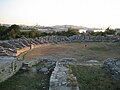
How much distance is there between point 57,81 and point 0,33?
40504 mm

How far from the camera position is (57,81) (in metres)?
8.17

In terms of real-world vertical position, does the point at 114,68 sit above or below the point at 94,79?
above

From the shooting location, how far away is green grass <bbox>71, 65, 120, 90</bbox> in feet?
29.3

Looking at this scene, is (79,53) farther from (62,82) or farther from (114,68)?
(62,82)

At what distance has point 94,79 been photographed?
10078mm

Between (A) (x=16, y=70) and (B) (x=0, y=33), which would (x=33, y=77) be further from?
(B) (x=0, y=33)

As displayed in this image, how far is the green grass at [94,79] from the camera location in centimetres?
893

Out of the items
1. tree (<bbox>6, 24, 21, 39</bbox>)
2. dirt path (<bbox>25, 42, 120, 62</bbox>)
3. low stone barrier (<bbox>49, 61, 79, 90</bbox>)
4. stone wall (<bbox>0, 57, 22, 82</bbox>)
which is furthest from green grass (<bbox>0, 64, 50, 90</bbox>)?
tree (<bbox>6, 24, 21, 39</bbox>)

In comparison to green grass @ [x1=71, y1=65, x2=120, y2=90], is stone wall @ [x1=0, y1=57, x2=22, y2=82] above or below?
above

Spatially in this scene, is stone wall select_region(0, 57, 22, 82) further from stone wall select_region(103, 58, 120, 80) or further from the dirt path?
the dirt path

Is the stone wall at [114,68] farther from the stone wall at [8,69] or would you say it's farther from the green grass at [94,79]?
the stone wall at [8,69]

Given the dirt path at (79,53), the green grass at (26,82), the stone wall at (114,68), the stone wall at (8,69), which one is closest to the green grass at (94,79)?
the stone wall at (114,68)

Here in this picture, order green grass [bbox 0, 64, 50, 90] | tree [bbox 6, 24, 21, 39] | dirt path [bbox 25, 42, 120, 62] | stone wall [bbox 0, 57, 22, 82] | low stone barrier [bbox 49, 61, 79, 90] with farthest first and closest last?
tree [bbox 6, 24, 21, 39] → dirt path [bbox 25, 42, 120, 62] → stone wall [bbox 0, 57, 22, 82] → green grass [bbox 0, 64, 50, 90] → low stone barrier [bbox 49, 61, 79, 90]

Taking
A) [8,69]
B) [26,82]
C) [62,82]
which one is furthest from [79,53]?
[62,82]
